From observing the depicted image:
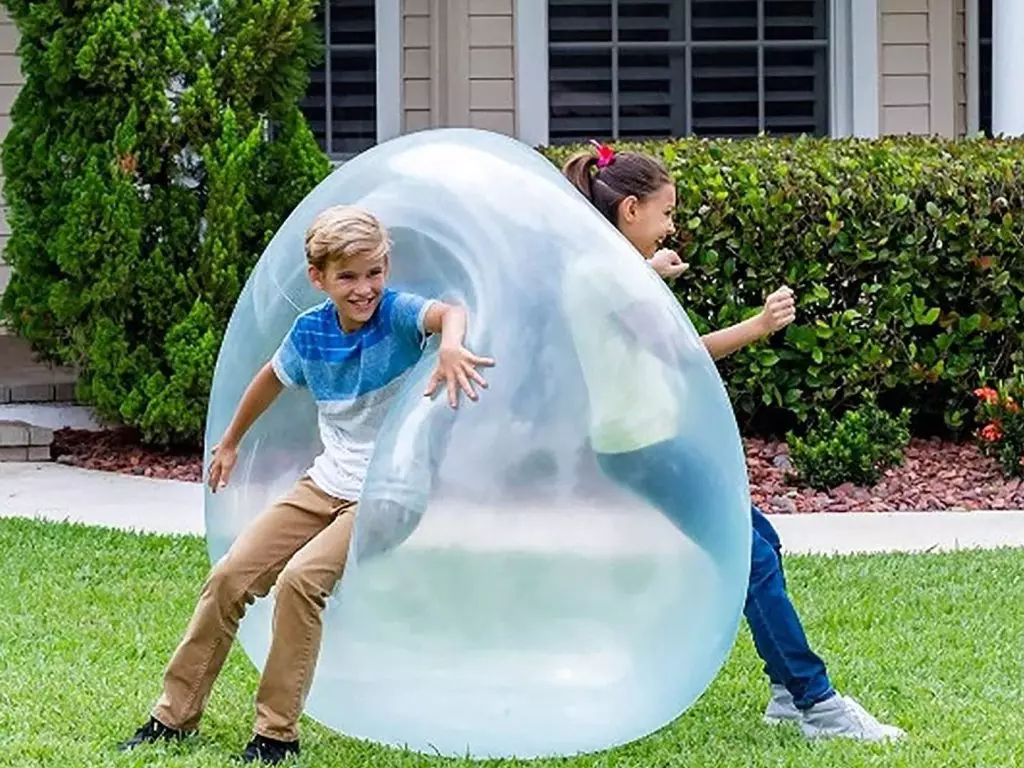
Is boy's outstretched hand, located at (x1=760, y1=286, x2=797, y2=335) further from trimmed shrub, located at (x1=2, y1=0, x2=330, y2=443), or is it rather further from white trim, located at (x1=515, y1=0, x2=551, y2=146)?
white trim, located at (x1=515, y1=0, x2=551, y2=146)

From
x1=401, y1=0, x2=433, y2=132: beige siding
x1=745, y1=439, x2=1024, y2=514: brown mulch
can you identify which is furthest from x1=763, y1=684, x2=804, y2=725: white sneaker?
x1=401, y1=0, x2=433, y2=132: beige siding

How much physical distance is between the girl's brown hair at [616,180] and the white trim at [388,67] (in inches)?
292

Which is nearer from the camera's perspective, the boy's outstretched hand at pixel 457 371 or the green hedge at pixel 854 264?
the boy's outstretched hand at pixel 457 371

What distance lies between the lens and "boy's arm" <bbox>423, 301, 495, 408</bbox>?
12.8 ft

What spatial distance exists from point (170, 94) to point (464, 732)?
6.19 meters

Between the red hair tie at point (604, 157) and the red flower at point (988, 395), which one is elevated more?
the red hair tie at point (604, 157)

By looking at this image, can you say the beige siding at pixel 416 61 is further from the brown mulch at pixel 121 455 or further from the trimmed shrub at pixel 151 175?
the brown mulch at pixel 121 455

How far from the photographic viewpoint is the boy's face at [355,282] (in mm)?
4191

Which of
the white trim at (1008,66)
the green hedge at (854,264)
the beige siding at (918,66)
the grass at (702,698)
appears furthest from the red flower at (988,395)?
the beige siding at (918,66)

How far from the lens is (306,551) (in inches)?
165

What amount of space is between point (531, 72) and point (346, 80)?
1248mm

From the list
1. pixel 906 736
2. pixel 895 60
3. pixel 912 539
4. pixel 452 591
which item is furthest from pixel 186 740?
pixel 895 60

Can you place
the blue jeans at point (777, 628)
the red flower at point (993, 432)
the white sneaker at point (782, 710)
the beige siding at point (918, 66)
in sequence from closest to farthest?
the blue jeans at point (777, 628)
the white sneaker at point (782, 710)
the red flower at point (993, 432)
the beige siding at point (918, 66)

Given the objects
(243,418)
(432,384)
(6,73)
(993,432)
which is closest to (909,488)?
(993,432)
